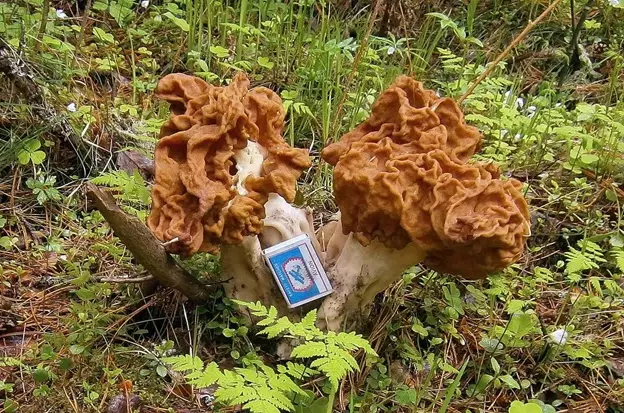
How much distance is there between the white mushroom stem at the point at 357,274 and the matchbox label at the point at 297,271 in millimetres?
81

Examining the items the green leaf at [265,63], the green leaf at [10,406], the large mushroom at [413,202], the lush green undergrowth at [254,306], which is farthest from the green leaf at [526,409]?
the green leaf at [265,63]

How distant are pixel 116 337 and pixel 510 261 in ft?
5.47

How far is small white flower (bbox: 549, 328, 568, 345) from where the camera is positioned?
309cm

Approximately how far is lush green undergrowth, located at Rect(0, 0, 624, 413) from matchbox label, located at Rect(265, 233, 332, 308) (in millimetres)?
180

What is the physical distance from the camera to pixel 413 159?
2.77 meters

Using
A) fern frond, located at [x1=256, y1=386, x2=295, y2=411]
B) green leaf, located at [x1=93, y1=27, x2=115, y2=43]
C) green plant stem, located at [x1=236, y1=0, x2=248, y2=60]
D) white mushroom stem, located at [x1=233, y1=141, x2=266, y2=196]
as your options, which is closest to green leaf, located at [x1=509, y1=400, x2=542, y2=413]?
fern frond, located at [x1=256, y1=386, x2=295, y2=411]

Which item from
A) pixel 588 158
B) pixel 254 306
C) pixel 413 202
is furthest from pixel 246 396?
pixel 588 158

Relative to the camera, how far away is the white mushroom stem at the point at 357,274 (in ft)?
9.59

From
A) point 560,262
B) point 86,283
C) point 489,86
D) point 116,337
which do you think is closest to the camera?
point 116,337

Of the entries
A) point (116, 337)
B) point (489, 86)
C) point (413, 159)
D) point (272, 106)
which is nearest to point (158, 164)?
point (272, 106)

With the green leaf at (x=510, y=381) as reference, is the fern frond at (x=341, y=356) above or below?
above

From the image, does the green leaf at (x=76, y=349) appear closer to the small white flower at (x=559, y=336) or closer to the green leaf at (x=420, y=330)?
the green leaf at (x=420, y=330)

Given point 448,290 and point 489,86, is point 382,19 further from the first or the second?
point 448,290

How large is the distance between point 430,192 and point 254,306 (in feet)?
2.68
